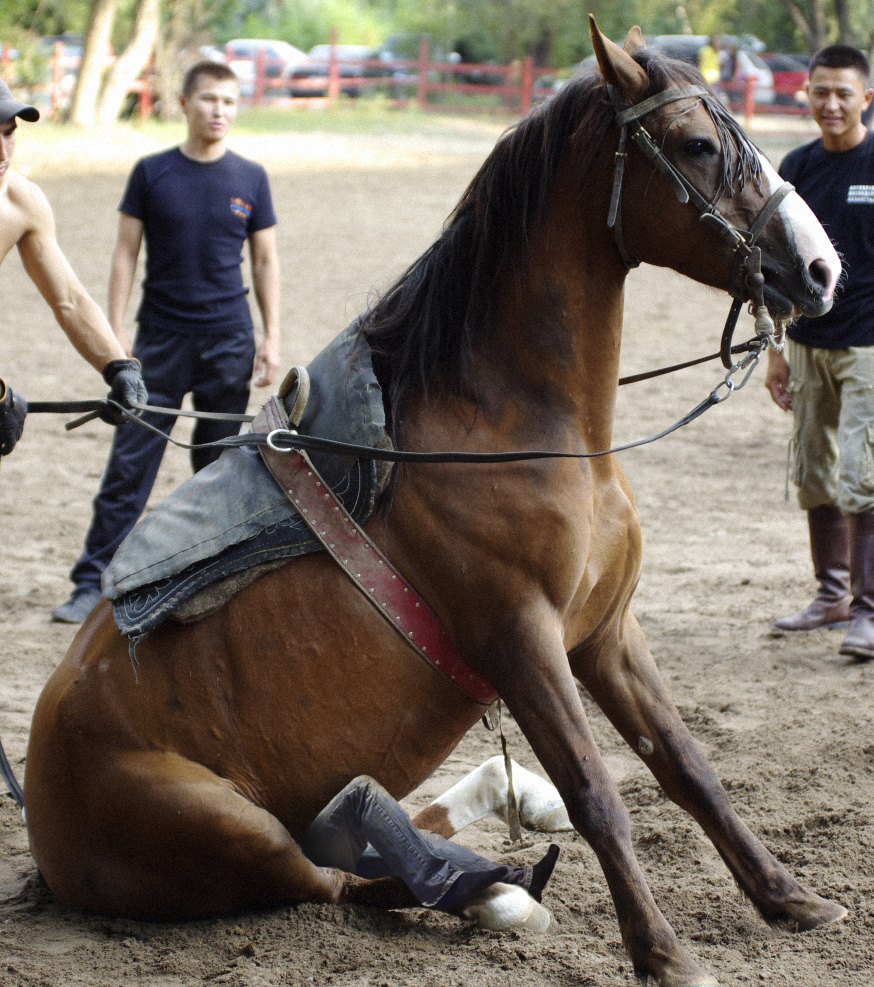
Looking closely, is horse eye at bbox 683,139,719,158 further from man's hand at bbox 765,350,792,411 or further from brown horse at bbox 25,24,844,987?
man's hand at bbox 765,350,792,411

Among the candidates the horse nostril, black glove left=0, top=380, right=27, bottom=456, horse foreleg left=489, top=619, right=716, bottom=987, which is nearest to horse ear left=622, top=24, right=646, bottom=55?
the horse nostril

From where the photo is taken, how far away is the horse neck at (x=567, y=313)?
301 cm

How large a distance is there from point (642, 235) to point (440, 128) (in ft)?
82.7

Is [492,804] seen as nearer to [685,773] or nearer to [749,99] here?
[685,773]

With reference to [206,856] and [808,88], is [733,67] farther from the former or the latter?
[206,856]

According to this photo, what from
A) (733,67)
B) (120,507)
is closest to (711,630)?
(120,507)

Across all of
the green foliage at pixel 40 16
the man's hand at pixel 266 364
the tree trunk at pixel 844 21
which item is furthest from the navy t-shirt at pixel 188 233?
the green foliage at pixel 40 16

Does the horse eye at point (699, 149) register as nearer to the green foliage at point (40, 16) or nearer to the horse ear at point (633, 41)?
the horse ear at point (633, 41)

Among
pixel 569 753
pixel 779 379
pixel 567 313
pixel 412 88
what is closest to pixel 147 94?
pixel 412 88

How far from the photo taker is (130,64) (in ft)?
82.1

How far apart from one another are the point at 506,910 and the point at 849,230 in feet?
10.7

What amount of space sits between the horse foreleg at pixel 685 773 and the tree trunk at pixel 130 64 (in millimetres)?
23666

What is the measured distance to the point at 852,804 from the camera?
3.81 metres

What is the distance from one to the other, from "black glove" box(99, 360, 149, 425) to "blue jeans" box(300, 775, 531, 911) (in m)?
1.25
